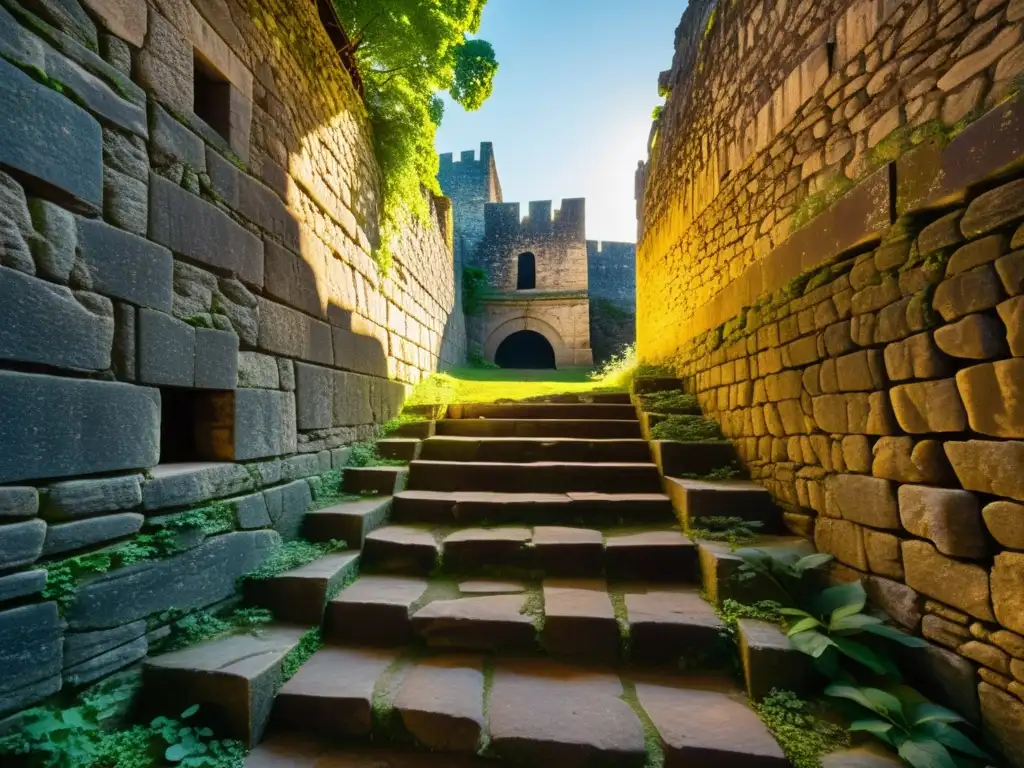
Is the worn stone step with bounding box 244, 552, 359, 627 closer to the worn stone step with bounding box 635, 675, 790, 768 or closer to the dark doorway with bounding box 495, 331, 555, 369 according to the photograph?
the worn stone step with bounding box 635, 675, 790, 768

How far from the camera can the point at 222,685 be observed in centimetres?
205

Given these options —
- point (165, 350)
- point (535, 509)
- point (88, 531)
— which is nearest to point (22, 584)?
point (88, 531)

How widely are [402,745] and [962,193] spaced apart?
3.25m

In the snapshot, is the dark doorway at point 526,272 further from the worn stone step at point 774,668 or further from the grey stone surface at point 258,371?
the worn stone step at point 774,668

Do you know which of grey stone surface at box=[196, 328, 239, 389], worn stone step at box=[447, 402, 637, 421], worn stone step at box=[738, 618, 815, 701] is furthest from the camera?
worn stone step at box=[447, 402, 637, 421]

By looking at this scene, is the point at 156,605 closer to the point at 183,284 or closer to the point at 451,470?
the point at 183,284

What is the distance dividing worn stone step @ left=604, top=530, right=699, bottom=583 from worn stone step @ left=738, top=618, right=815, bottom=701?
75cm

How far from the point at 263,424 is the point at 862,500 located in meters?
3.41

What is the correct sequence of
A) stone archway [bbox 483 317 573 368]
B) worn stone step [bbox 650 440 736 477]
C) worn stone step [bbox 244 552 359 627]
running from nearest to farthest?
worn stone step [bbox 244 552 359 627]
worn stone step [bbox 650 440 736 477]
stone archway [bbox 483 317 573 368]

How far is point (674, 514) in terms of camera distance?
11.6 ft

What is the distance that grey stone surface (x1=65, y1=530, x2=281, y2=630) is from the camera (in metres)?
1.92

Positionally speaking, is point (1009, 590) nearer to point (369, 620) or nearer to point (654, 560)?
point (654, 560)

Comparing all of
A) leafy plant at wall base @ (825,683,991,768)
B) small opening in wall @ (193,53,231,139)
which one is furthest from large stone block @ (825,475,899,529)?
small opening in wall @ (193,53,231,139)

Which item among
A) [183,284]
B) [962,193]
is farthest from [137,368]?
[962,193]
